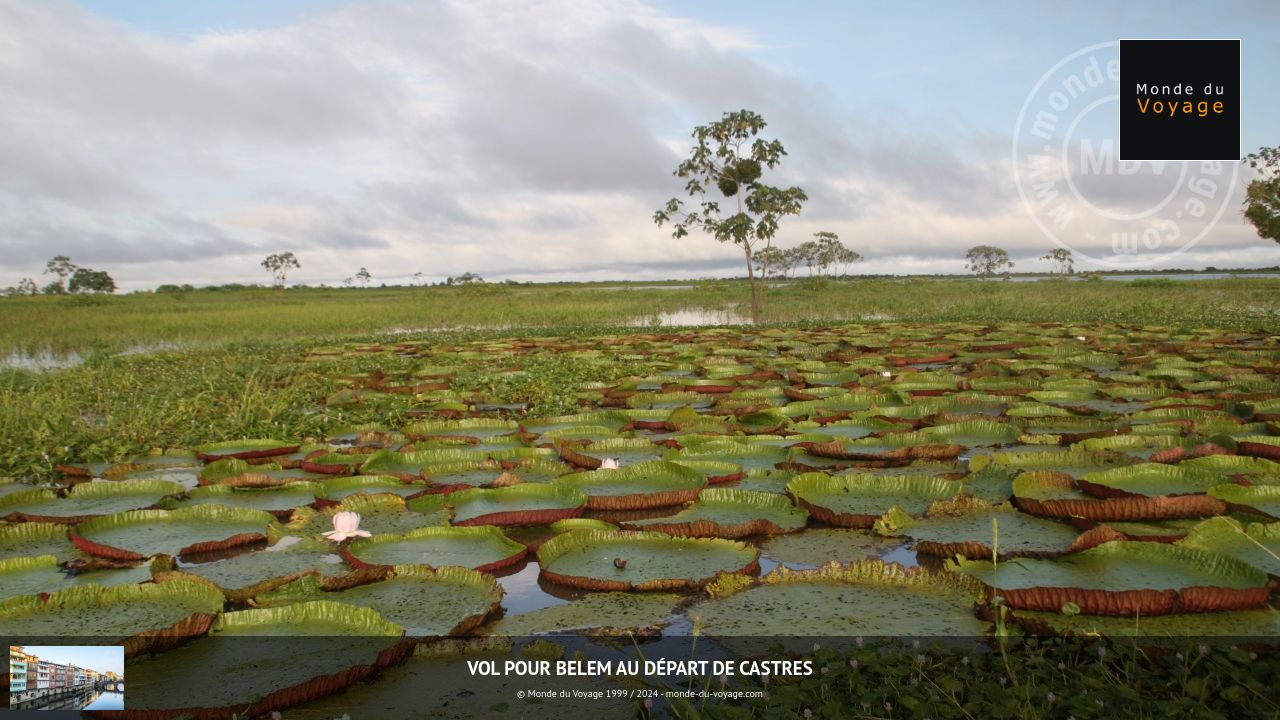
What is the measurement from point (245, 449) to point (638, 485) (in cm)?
303

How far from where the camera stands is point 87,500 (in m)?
4.08

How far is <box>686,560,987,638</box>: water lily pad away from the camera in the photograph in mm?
2426

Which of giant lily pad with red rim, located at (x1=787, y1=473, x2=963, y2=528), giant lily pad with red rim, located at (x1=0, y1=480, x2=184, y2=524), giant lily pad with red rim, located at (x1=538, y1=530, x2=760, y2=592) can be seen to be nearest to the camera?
giant lily pad with red rim, located at (x1=538, y1=530, x2=760, y2=592)

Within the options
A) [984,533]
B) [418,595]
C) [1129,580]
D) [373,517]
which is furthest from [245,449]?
[1129,580]

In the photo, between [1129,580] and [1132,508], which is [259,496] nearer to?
[1129,580]

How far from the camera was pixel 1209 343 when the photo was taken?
9.84 meters

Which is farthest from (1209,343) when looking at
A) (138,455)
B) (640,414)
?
(138,455)

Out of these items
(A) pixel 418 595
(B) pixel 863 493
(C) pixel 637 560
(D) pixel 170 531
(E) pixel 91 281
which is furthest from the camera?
(E) pixel 91 281

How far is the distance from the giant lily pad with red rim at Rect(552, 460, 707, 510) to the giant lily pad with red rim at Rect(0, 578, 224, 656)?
1.72 metres

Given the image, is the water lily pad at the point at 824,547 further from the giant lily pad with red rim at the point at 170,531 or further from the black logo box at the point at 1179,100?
the black logo box at the point at 1179,100

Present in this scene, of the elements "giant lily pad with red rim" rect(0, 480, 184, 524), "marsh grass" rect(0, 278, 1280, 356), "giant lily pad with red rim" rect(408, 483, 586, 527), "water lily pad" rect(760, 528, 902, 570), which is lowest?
"water lily pad" rect(760, 528, 902, 570)

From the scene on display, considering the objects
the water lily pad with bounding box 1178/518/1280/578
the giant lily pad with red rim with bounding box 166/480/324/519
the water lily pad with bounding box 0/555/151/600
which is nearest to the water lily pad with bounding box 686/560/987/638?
the water lily pad with bounding box 1178/518/1280/578

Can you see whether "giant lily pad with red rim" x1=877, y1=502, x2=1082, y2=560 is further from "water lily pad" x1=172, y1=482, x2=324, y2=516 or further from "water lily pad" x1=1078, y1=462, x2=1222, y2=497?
"water lily pad" x1=172, y1=482, x2=324, y2=516

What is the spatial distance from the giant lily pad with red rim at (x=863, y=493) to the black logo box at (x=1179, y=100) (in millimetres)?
9699
